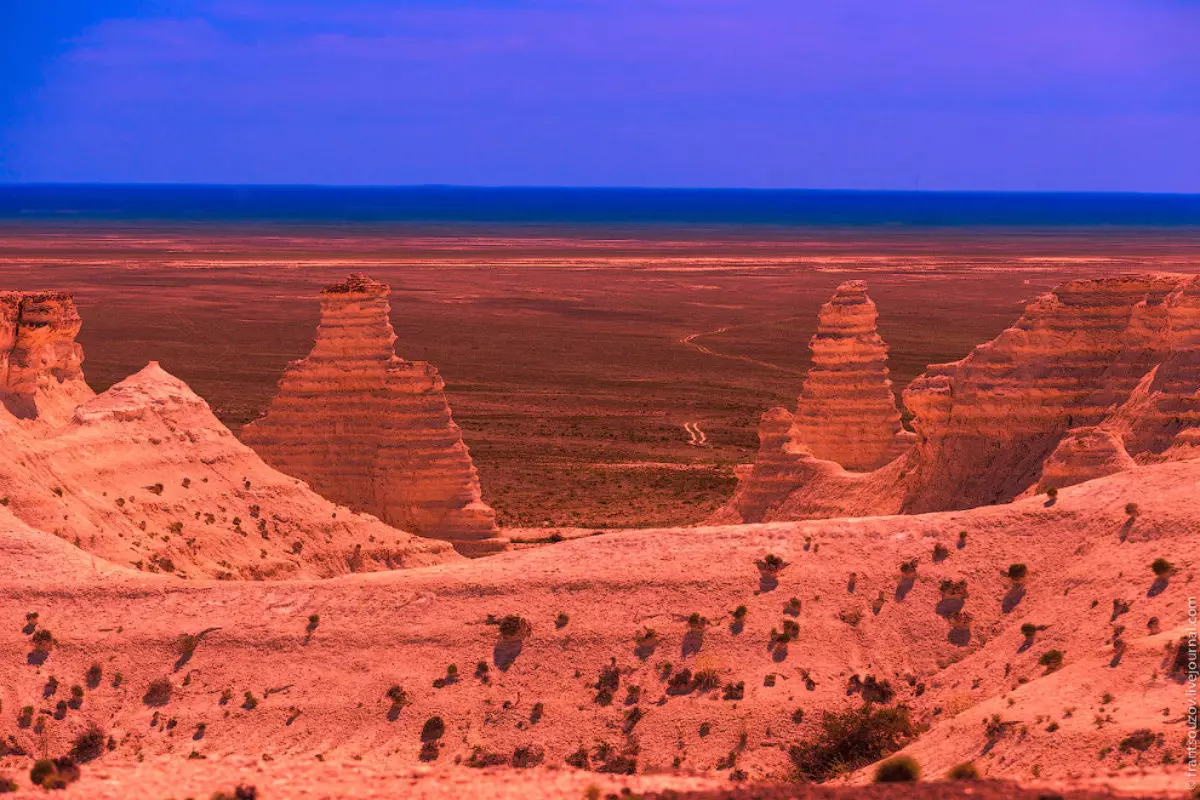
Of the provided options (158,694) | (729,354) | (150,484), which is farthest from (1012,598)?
(729,354)

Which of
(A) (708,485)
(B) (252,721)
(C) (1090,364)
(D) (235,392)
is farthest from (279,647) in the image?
(D) (235,392)

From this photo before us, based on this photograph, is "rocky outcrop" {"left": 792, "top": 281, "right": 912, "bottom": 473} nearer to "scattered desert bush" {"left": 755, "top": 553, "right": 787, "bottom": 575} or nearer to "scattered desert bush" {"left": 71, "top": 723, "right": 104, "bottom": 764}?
"scattered desert bush" {"left": 755, "top": 553, "right": 787, "bottom": 575}

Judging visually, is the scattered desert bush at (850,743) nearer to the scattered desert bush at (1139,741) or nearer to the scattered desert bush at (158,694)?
the scattered desert bush at (1139,741)

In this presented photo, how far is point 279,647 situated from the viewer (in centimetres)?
2497

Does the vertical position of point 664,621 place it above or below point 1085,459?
below

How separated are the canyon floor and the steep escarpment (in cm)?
786

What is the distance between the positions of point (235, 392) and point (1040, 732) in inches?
2539

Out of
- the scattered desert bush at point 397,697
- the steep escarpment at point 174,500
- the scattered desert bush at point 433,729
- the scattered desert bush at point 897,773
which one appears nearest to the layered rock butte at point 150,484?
the steep escarpment at point 174,500

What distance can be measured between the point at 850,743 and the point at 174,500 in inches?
594

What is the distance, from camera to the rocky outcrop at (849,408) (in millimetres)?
39406

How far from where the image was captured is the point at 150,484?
32500mm

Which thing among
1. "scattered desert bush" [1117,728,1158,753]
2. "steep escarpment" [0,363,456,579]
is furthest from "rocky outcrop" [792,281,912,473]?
"scattered desert bush" [1117,728,1158,753]

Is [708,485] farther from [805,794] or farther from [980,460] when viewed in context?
[805,794]

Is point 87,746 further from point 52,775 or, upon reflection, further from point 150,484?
point 150,484
